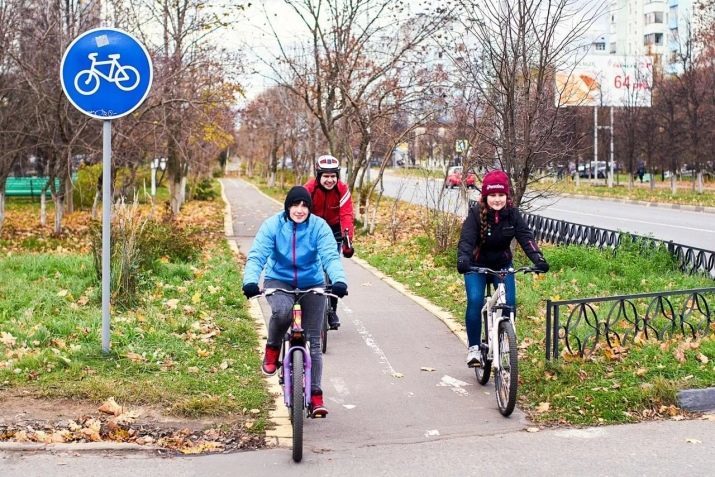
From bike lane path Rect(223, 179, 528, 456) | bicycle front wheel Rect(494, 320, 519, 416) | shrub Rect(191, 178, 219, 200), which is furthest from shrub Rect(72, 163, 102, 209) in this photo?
bicycle front wheel Rect(494, 320, 519, 416)

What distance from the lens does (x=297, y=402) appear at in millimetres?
5320

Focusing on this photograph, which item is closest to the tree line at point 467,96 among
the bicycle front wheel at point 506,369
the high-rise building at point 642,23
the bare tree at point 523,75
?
the bare tree at point 523,75

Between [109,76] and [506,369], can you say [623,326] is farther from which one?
[109,76]

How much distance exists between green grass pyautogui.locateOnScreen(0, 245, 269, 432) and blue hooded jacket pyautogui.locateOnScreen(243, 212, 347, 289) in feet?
3.32

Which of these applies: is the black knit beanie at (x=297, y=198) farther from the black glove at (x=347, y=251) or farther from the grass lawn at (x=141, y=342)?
the black glove at (x=347, y=251)

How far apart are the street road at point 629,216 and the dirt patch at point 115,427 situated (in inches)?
413

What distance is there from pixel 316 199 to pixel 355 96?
14221mm

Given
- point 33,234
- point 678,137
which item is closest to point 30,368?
point 33,234

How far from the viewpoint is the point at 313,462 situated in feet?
17.4

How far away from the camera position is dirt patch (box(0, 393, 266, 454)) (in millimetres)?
5555

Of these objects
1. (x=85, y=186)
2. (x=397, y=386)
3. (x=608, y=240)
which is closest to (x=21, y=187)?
(x=85, y=186)

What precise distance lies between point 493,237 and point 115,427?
3073 mm

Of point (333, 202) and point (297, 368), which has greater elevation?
point (333, 202)

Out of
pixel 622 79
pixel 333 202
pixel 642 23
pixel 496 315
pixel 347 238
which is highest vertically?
pixel 642 23
